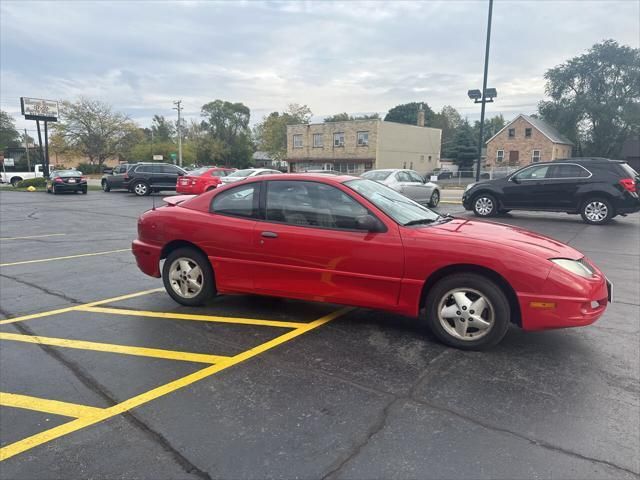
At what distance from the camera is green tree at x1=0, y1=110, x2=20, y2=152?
8300cm

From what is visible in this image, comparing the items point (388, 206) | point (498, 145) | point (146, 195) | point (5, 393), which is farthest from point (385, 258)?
point (498, 145)

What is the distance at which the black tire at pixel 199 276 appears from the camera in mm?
4957

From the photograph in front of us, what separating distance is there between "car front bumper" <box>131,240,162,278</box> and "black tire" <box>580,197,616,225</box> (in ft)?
37.0

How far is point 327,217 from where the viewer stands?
4414 millimetres

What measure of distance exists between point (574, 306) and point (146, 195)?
24671mm

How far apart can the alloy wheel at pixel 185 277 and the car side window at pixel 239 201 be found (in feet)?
2.21

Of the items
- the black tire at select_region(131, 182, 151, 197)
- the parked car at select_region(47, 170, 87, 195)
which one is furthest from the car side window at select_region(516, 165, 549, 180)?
the parked car at select_region(47, 170, 87, 195)

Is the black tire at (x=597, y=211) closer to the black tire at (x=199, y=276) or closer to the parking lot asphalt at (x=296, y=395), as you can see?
the parking lot asphalt at (x=296, y=395)

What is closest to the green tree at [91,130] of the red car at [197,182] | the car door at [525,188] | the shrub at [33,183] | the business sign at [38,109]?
the business sign at [38,109]

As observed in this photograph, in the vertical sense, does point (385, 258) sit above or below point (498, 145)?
below

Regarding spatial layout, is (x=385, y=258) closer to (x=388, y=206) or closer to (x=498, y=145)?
(x=388, y=206)

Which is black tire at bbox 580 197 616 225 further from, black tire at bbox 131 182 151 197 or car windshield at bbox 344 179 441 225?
black tire at bbox 131 182 151 197

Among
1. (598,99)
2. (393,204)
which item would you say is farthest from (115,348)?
(598,99)

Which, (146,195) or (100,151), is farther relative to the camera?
(100,151)
